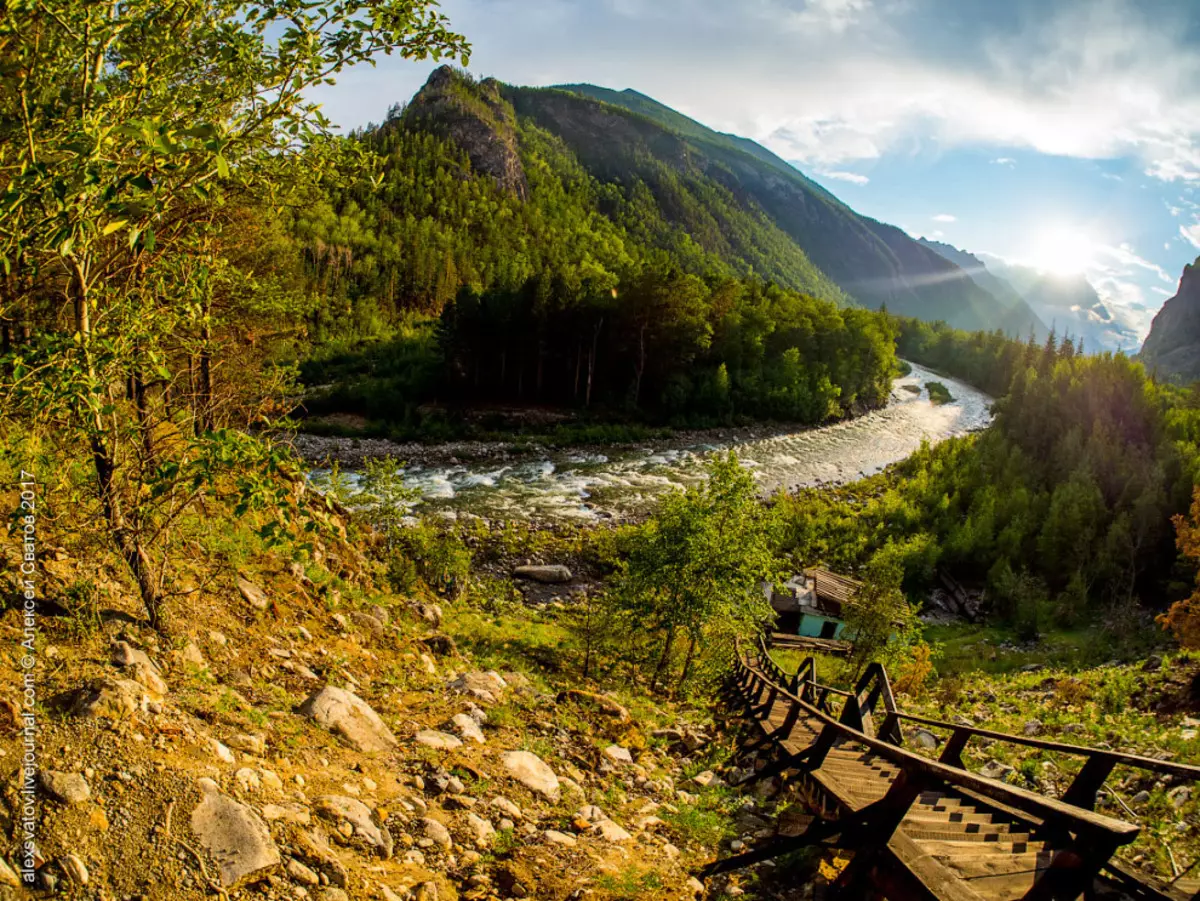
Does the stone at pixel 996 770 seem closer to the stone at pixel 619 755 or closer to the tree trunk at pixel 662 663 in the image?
the tree trunk at pixel 662 663

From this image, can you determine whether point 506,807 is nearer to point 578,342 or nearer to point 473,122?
point 578,342

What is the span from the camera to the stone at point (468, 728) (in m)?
7.73

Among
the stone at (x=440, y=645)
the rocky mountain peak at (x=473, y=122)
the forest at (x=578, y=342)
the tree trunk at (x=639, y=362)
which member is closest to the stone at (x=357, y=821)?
the stone at (x=440, y=645)

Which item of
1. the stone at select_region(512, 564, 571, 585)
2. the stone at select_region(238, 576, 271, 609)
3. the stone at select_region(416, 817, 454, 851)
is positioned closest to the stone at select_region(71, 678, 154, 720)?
the stone at select_region(416, 817, 454, 851)

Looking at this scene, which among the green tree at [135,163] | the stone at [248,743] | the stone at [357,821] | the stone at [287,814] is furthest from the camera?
the stone at [248,743]

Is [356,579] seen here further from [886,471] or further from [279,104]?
[886,471]

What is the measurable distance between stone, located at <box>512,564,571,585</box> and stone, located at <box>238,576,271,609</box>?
671 inches

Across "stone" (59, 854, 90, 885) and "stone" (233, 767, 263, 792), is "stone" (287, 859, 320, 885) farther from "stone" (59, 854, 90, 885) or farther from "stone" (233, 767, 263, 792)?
"stone" (59, 854, 90, 885)

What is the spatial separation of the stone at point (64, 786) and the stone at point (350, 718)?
257cm

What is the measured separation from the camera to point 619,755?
9078mm

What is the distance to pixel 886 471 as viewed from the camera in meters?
48.2

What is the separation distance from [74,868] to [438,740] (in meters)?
4.09

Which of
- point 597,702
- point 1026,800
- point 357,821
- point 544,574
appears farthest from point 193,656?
point 544,574

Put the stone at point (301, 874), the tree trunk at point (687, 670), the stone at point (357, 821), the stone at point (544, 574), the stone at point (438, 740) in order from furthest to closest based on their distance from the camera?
the stone at point (544, 574) → the tree trunk at point (687, 670) → the stone at point (438, 740) → the stone at point (357, 821) → the stone at point (301, 874)
